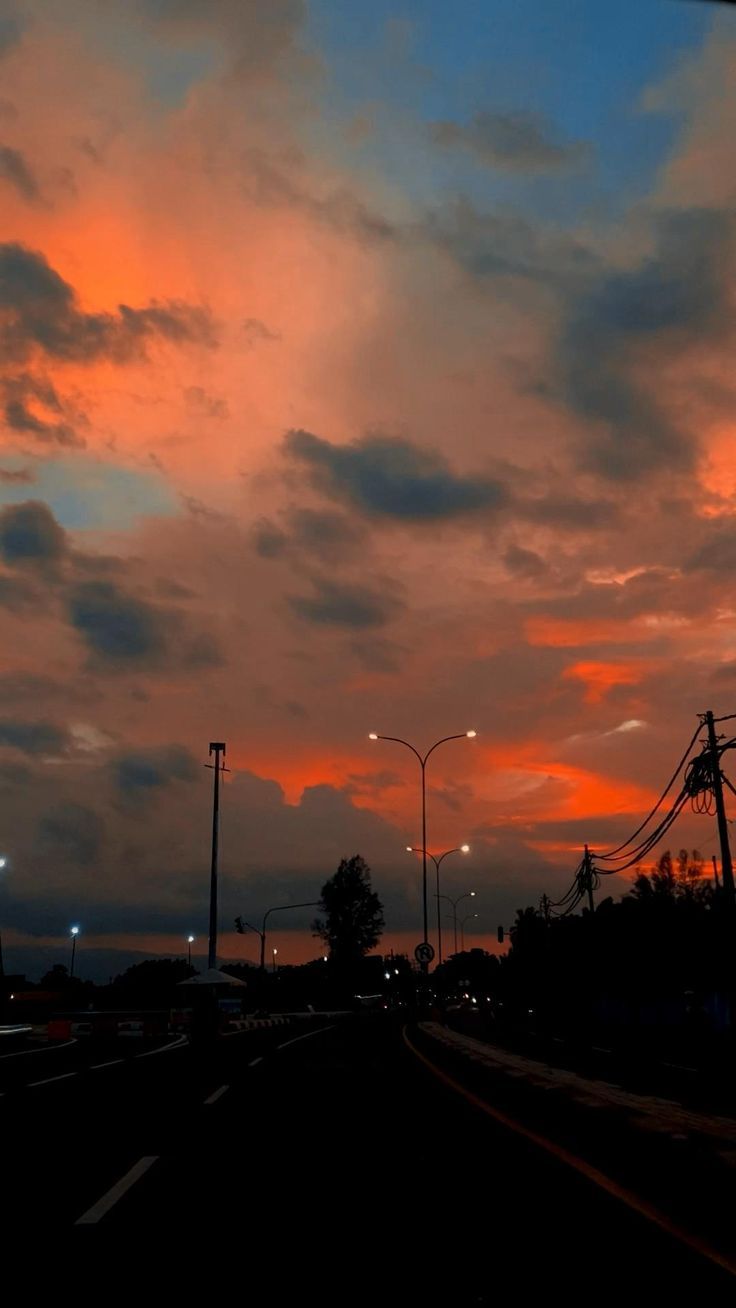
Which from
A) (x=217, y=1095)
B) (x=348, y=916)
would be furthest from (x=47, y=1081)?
(x=348, y=916)

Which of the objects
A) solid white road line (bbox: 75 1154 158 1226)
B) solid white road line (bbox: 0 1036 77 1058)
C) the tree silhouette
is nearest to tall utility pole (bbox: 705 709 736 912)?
solid white road line (bbox: 0 1036 77 1058)

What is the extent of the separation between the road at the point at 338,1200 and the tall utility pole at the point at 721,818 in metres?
25.8

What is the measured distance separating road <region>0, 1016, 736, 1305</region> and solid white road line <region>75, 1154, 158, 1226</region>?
1.0 inches

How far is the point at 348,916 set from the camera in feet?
558

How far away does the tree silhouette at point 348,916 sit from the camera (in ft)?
555

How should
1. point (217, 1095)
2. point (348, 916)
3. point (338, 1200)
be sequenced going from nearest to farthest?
1. point (338, 1200)
2. point (217, 1095)
3. point (348, 916)

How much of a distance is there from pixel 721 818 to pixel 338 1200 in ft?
120

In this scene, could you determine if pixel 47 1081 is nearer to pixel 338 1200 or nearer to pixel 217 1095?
pixel 217 1095

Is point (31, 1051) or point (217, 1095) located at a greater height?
point (31, 1051)

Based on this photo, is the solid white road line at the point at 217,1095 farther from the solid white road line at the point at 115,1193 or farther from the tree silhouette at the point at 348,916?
the tree silhouette at the point at 348,916

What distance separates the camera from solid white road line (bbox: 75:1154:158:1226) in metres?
8.38

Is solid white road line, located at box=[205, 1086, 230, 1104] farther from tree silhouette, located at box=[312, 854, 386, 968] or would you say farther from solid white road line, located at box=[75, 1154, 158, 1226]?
tree silhouette, located at box=[312, 854, 386, 968]

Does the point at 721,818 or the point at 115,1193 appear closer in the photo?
Result: the point at 115,1193

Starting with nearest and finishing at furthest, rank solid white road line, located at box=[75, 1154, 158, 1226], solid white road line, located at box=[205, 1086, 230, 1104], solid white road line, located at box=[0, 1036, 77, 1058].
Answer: solid white road line, located at box=[75, 1154, 158, 1226] → solid white road line, located at box=[205, 1086, 230, 1104] → solid white road line, located at box=[0, 1036, 77, 1058]
